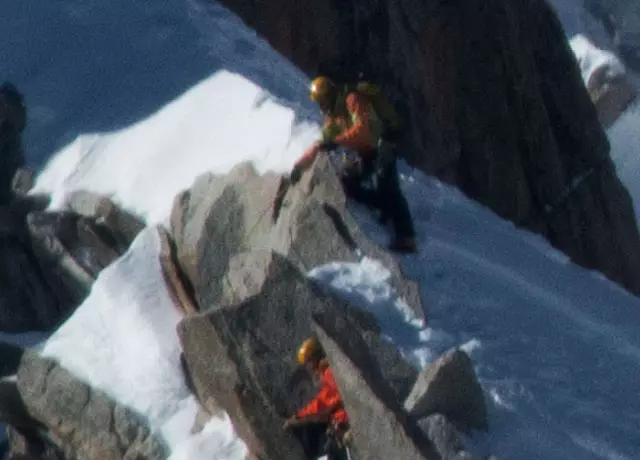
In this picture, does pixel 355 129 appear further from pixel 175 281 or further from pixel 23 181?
pixel 23 181

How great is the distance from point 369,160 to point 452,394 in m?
3.27

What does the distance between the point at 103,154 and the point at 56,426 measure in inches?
197

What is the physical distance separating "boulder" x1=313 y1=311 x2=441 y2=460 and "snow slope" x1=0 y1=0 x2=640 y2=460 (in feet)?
2.95

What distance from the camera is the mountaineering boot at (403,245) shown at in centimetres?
1652

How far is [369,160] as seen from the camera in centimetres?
1677

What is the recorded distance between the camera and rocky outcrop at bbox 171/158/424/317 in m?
16.2

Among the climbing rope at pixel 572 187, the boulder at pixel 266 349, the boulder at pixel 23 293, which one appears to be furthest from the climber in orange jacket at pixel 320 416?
the climbing rope at pixel 572 187

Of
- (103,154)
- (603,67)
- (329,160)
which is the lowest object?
(603,67)

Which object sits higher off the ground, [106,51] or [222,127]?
[222,127]

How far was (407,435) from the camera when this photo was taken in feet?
43.6

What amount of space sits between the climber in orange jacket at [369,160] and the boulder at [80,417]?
8.95ft

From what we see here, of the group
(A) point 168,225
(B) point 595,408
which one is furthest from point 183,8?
(B) point 595,408

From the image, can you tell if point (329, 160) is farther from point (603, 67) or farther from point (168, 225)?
point (603, 67)

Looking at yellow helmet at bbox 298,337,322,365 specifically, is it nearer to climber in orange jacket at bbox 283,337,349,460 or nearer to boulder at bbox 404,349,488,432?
climber in orange jacket at bbox 283,337,349,460
